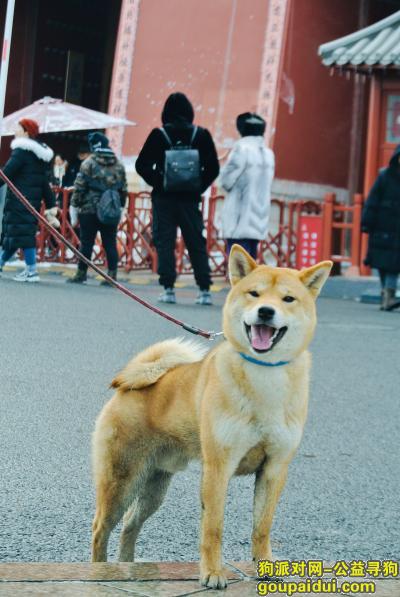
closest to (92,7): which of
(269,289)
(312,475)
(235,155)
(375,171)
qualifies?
(375,171)

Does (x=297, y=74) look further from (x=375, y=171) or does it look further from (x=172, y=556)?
(x=172, y=556)

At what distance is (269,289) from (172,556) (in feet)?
4.62

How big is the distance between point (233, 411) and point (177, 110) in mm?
9413

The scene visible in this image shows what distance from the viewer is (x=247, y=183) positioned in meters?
14.8

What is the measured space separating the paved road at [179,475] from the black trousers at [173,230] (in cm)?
120

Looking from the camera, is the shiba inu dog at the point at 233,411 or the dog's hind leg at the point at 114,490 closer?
the shiba inu dog at the point at 233,411

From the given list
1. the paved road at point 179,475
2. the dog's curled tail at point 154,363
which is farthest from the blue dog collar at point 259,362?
the paved road at point 179,475

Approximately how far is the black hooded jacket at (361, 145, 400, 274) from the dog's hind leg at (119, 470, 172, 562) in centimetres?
1098

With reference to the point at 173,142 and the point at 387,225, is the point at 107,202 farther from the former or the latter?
the point at 387,225

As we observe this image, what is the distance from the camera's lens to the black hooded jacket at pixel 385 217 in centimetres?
1530

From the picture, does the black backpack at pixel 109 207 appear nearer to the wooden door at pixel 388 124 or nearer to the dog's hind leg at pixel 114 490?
the wooden door at pixel 388 124

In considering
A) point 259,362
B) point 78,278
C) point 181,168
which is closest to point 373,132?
point 78,278

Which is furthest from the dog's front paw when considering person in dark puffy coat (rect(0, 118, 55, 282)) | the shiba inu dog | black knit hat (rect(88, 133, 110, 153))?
black knit hat (rect(88, 133, 110, 153))

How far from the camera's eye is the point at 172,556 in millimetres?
4883
